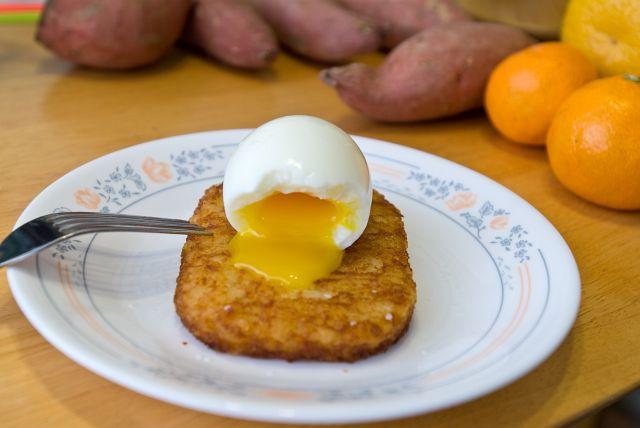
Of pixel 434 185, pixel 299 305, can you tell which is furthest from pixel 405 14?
pixel 299 305

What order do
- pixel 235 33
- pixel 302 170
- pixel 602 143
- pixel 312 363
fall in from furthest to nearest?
pixel 235 33, pixel 602 143, pixel 302 170, pixel 312 363

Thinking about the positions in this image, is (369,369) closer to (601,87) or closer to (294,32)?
(601,87)

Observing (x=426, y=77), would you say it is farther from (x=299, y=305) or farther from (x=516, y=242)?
(x=299, y=305)

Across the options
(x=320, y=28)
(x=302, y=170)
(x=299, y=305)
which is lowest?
(x=320, y=28)

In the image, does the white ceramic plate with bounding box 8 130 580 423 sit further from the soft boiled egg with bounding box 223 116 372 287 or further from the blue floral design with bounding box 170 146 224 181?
the soft boiled egg with bounding box 223 116 372 287

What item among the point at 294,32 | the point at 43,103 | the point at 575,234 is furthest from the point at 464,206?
the point at 43,103

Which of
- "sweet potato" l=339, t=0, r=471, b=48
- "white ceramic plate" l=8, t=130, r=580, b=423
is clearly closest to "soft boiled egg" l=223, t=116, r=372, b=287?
"white ceramic plate" l=8, t=130, r=580, b=423
